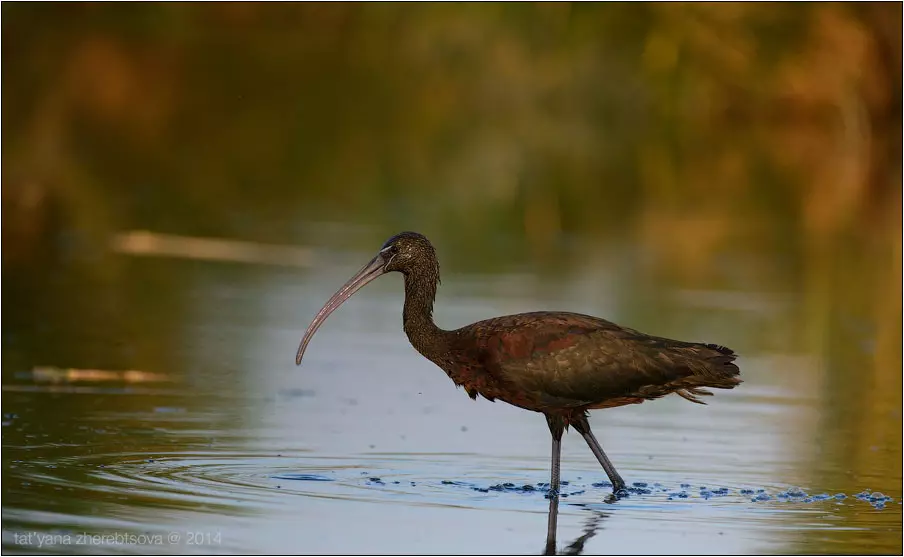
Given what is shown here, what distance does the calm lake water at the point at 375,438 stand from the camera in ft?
30.2

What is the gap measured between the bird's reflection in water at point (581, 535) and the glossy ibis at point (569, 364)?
473mm

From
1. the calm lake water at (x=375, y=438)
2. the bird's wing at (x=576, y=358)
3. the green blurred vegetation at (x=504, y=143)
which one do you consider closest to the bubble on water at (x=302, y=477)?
the calm lake water at (x=375, y=438)

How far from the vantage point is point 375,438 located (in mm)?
11906

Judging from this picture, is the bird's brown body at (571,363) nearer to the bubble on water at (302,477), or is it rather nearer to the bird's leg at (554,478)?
the bird's leg at (554,478)

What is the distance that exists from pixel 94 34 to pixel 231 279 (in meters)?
27.8

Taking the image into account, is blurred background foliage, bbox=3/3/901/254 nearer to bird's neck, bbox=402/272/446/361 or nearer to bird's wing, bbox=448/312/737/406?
bird's neck, bbox=402/272/446/361

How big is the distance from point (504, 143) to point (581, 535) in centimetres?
3179

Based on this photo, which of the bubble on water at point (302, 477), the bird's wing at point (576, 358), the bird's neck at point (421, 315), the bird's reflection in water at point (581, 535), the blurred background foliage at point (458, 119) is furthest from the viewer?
the blurred background foliage at point (458, 119)

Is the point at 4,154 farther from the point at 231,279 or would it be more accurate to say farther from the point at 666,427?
the point at 666,427

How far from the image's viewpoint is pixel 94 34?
46.1 meters

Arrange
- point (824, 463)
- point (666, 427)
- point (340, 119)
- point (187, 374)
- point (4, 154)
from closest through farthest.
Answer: point (824, 463), point (666, 427), point (187, 374), point (4, 154), point (340, 119)

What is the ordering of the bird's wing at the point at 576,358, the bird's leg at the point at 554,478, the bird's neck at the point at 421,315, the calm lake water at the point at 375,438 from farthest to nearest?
the bird's neck at the point at 421,315, the bird's wing at the point at 576,358, the bird's leg at the point at 554,478, the calm lake water at the point at 375,438

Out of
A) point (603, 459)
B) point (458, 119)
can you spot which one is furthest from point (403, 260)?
point (458, 119)

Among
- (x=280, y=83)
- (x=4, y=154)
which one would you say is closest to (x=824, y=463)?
(x=4, y=154)
